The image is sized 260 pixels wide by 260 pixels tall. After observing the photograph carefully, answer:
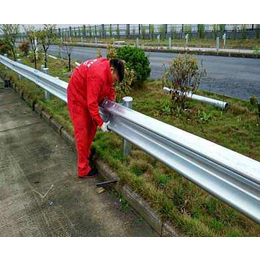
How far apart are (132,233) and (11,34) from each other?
1118cm

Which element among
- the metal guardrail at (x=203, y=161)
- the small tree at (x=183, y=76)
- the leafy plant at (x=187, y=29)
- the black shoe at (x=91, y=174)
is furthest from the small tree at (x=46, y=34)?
the leafy plant at (x=187, y=29)

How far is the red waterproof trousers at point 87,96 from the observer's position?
2.75m

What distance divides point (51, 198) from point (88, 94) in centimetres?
111

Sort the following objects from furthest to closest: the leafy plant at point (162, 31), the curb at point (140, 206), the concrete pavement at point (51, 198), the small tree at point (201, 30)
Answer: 1. the leafy plant at point (162, 31)
2. the small tree at point (201, 30)
3. the concrete pavement at point (51, 198)
4. the curb at point (140, 206)

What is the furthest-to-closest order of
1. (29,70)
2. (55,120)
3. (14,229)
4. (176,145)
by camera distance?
(29,70)
(55,120)
(14,229)
(176,145)

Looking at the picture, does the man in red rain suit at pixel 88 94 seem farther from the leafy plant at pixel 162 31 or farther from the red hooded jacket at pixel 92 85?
the leafy plant at pixel 162 31

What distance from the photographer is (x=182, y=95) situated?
491 centimetres

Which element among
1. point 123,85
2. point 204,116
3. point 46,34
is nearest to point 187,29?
point 46,34

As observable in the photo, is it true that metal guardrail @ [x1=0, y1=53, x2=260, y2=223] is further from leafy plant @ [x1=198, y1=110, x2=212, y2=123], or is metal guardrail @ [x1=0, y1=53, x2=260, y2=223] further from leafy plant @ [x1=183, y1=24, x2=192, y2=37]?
leafy plant @ [x1=183, y1=24, x2=192, y2=37]

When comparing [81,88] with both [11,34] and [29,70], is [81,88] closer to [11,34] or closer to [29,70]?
[29,70]

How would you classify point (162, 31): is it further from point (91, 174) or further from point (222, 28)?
point (91, 174)

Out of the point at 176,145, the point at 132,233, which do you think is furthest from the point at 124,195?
the point at 176,145

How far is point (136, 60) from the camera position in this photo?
20.3 ft

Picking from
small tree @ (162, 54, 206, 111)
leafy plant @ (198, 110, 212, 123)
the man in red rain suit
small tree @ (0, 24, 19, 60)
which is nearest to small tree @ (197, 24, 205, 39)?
small tree @ (0, 24, 19, 60)
